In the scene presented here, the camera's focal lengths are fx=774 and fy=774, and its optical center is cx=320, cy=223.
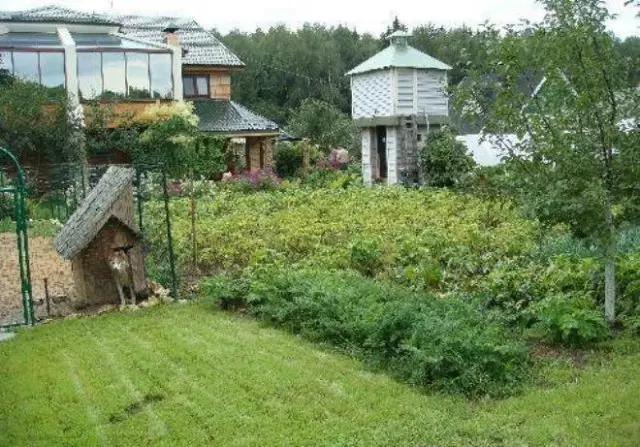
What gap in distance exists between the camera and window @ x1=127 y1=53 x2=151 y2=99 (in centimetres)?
2942

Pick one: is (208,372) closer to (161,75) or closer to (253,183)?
(253,183)

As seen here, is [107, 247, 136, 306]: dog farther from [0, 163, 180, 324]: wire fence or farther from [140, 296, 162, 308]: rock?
[0, 163, 180, 324]: wire fence

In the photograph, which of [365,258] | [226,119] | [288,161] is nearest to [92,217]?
[365,258]

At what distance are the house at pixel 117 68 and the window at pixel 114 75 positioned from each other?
0.05ft

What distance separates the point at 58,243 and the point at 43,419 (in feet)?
16.6

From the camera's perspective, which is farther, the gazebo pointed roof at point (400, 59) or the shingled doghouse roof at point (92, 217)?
the gazebo pointed roof at point (400, 59)

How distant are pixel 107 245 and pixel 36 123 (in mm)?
16829

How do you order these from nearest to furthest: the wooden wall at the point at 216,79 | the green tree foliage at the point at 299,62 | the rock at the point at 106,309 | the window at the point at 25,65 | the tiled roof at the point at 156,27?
the rock at the point at 106,309
the window at the point at 25,65
the tiled roof at the point at 156,27
the wooden wall at the point at 216,79
the green tree foliage at the point at 299,62

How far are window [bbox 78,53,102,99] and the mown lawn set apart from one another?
21.3 m

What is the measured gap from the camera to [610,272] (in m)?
8.40

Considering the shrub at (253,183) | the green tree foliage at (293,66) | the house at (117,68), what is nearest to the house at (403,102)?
the shrub at (253,183)

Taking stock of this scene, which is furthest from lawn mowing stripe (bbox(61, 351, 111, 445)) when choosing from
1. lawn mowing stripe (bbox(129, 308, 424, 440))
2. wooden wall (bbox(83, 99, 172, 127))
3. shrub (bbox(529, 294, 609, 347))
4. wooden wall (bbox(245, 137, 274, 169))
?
wooden wall (bbox(245, 137, 274, 169))

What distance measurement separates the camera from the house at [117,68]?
28.3 m

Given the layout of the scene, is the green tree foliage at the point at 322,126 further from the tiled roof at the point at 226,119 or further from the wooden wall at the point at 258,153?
the wooden wall at the point at 258,153
